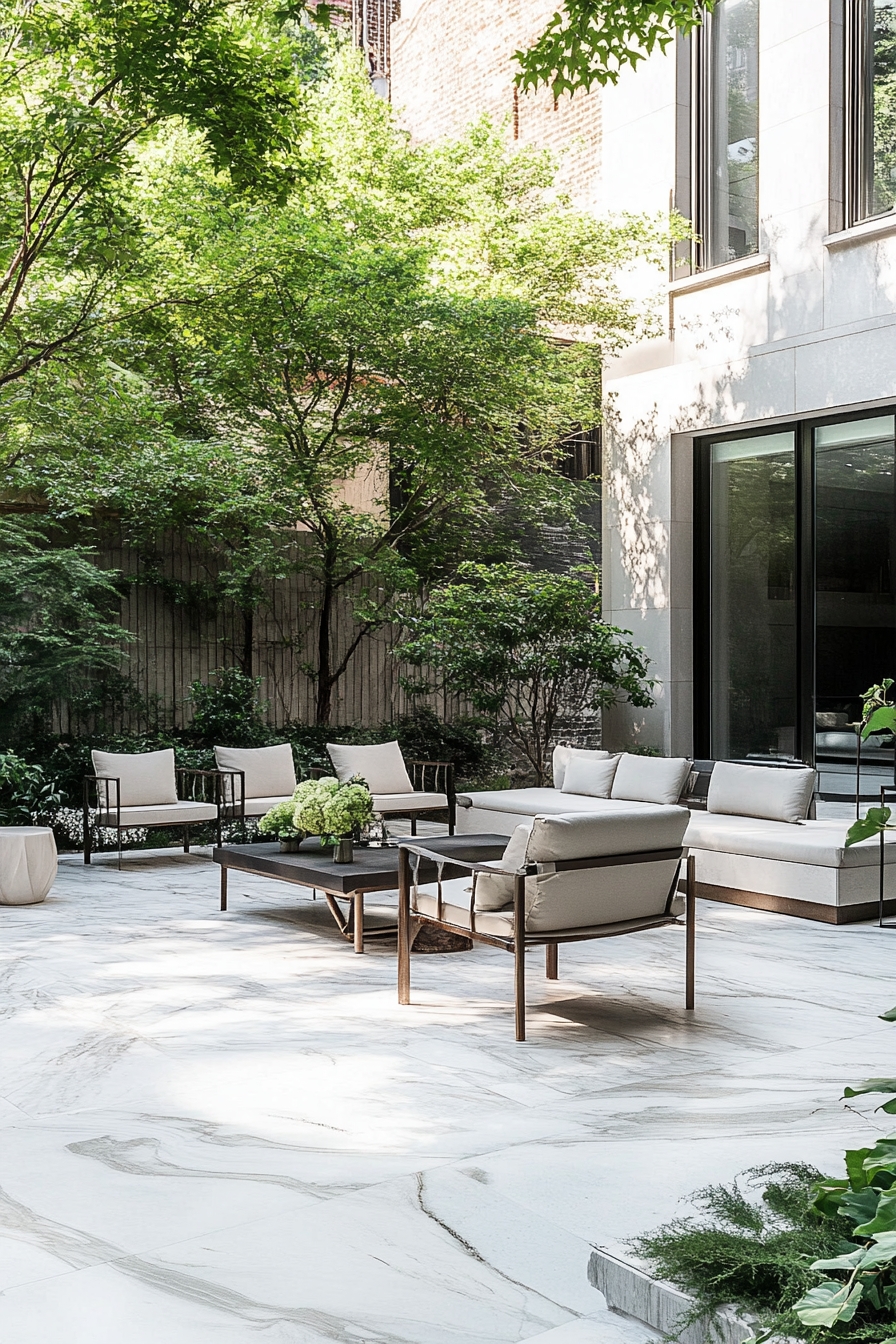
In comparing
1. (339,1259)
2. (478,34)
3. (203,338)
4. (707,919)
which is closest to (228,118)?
(203,338)

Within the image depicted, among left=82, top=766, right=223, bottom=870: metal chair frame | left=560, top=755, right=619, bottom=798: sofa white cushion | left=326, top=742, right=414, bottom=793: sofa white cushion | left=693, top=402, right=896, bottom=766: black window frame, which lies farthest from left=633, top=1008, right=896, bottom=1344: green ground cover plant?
left=693, top=402, right=896, bottom=766: black window frame

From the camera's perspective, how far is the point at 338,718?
523 inches

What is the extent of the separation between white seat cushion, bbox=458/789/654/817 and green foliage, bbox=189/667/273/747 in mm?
2467

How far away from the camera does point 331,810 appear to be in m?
6.86

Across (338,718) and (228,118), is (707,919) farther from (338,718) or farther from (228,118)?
(338,718)

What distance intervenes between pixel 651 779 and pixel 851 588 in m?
2.58

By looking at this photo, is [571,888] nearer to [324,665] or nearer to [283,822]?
[283,822]

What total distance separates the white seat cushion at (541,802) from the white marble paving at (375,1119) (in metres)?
2.37

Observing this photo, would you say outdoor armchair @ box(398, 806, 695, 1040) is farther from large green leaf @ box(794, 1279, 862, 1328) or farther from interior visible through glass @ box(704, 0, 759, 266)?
interior visible through glass @ box(704, 0, 759, 266)

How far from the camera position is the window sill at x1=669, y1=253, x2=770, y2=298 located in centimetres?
1092

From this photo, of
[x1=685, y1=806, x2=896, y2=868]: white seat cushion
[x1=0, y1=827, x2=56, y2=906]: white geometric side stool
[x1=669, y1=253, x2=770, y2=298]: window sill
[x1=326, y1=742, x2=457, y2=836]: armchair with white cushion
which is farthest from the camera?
[x1=669, y1=253, x2=770, y2=298]: window sill

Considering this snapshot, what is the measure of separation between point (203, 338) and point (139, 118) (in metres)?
3.98

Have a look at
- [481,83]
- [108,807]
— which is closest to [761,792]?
[108,807]

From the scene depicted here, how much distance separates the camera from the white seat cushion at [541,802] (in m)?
9.27
